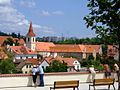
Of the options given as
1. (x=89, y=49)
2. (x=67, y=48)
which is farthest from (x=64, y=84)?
(x=67, y=48)

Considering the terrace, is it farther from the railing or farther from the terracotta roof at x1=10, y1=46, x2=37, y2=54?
the terracotta roof at x1=10, y1=46, x2=37, y2=54

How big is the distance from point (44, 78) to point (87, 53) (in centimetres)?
17119

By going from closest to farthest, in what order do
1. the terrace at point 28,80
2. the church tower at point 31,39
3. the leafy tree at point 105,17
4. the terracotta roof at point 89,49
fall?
1. the leafy tree at point 105,17
2. the terrace at point 28,80
3. the church tower at point 31,39
4. the terracotta roof at point 89,49

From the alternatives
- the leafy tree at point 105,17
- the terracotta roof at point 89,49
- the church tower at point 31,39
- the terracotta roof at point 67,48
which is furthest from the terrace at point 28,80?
the terracotta roof at point 67,48

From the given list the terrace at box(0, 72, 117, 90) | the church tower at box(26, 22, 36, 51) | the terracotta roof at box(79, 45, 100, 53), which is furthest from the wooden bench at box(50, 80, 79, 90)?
the terracotta roof at box(79, 45, 100, 53)

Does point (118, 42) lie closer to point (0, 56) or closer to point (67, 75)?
point (67, 75)

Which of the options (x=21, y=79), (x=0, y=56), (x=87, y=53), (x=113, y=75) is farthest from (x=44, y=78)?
(x=87, y=53)

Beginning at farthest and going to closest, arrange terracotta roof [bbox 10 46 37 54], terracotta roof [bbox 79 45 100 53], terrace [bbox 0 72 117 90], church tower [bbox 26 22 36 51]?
terracotta roof [bbox 79 45 100 53]
church tower [bbox 26 22 36 51]
terracotta roof [bbox 10 46 37 54]
terrace [bbox 0 72 117 90]

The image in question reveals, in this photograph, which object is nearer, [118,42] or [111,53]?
[118,42]

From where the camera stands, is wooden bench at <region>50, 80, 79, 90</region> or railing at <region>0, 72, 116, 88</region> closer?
wooden bench at <region>50, 80, 79, 90</region>

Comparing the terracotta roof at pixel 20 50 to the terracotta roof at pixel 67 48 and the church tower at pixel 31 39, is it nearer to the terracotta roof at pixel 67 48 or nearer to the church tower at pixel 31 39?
the church tower at pixel 31 39

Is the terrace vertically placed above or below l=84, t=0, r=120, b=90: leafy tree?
below

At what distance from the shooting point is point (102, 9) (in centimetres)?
1396

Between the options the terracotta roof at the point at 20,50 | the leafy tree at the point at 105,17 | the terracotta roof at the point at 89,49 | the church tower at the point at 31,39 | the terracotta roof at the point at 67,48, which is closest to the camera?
the leafy tree at the point at 105,17
